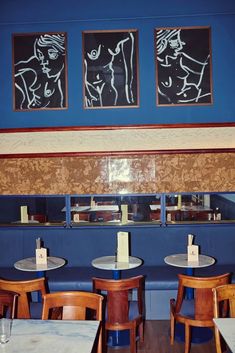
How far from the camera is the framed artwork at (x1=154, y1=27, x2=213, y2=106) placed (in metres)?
5.59

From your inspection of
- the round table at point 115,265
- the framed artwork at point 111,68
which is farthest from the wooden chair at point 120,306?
the framed artwork at point 111,68

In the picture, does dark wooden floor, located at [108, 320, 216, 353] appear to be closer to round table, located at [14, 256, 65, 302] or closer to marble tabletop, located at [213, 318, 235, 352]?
round table, located at [14, 256, 65, 302]

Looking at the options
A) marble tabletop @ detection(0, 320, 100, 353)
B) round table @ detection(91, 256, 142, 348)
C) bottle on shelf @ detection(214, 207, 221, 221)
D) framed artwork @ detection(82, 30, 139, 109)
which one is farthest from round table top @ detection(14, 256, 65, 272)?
bottle on shelf @ detection(214, 207, 221, 221)

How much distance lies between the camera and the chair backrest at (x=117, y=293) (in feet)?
11.4

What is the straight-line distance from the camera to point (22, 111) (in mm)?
5742

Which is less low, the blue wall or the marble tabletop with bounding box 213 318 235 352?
the blue wall

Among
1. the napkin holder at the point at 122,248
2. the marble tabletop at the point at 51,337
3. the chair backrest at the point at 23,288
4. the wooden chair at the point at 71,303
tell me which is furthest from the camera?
the napkin holder at the point at 122,248

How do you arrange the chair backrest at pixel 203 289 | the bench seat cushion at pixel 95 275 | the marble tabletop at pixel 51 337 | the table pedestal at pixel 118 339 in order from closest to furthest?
1. the marble tabletop at pixel 51 337
2. the chair backrest at pixel 203 289
3. the table pedestal at pixel 118 339
4. the bench seat cushion at pixel 95 275

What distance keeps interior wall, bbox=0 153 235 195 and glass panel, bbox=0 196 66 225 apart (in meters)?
0.96

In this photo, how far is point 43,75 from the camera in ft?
18.7

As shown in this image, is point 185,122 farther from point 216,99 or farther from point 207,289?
point 207,289

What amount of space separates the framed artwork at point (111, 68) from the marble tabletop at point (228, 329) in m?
3.77

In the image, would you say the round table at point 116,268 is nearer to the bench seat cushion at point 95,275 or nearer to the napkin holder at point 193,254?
the bench seat cushion at point 95,275

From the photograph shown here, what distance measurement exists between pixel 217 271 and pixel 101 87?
3.15m
